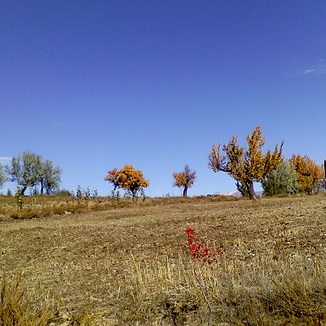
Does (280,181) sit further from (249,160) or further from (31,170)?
(31,170)

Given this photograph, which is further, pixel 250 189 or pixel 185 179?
pixel 185 179

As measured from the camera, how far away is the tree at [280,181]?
41.9 m

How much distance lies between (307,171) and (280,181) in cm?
1941

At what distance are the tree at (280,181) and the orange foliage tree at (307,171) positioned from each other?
12.0 metres

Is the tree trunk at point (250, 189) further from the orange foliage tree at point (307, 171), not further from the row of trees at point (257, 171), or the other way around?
the orange foliage tree at point (307, 171)

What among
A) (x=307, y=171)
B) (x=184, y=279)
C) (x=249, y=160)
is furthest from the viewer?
(x=307, y=171)

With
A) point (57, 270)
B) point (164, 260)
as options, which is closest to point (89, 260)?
point (57, 270)

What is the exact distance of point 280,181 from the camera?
44188 mm

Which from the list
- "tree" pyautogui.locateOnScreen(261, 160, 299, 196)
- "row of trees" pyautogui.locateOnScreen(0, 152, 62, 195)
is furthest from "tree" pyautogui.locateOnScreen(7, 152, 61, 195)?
"tree" pyautogui.locateOnScreen(261, 160, 299, 196)

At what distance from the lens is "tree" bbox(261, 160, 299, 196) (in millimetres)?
41875

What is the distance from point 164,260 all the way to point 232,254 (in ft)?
3.69

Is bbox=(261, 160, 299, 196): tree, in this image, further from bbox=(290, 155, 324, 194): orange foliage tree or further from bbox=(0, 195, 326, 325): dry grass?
bbox=(0, 195, 326, 325): dry grass

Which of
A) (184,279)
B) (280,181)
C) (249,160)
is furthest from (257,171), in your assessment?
(184,279)

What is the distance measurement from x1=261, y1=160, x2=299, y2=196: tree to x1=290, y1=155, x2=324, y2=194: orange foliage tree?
473 inches
